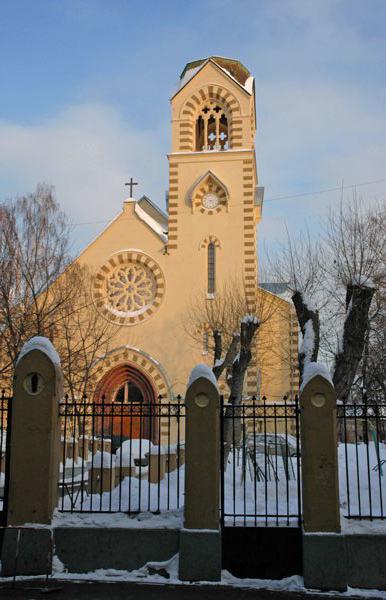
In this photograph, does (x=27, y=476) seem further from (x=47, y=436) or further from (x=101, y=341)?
(x=101, y=341)

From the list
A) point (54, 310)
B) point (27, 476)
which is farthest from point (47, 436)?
point (54, 310)

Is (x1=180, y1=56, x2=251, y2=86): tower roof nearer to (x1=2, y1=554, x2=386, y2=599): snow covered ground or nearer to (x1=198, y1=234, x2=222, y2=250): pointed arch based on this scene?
(x1=198, y1=234, x2=222, y2=250): pointed arch

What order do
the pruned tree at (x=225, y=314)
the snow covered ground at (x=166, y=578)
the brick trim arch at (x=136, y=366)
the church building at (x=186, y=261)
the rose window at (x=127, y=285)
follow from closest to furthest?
the snow covered ground at (x=166, y=578)
the pruned tree at (x=225, y=314)
the brick trim arch at (x=136, y=366)
the church building at (x=186, y=261)
the rose window at (x=127, y=285)

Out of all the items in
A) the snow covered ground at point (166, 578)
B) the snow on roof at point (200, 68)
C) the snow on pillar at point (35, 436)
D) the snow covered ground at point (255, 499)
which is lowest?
the snow covered ground at point (166, 578)

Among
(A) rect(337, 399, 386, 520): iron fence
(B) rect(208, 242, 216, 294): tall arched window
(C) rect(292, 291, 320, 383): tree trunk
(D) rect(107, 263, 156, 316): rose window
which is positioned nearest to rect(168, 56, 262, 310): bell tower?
(B) rect(208, 242, 216, 294): tall arched window

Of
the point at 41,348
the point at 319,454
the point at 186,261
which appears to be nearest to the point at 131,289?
the point at 186,261

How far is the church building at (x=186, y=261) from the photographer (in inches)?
1113

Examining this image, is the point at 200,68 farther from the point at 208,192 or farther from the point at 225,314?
the point at 225,314

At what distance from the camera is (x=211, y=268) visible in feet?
95.5

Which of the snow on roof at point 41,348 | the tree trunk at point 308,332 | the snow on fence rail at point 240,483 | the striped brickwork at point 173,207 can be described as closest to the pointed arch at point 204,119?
the striped brickwork at point 173,207

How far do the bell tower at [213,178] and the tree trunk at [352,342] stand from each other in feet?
42.9

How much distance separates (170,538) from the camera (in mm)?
9820

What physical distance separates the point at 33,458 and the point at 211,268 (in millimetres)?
19723

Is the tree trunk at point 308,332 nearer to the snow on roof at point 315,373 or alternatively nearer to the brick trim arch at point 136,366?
the snow on roof at point 315,373
